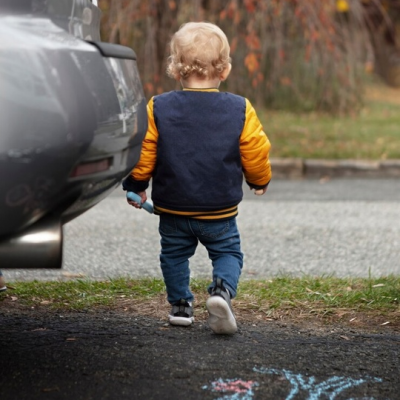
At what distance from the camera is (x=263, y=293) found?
12.0 feet

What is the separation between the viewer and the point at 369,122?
38.8 ft

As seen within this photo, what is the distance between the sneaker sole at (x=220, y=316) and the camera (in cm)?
299

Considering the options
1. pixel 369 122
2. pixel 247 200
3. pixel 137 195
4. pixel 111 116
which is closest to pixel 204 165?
pixel 137 195

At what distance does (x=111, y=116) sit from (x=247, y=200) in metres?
4.63

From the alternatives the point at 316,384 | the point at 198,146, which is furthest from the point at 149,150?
the point at 316,384

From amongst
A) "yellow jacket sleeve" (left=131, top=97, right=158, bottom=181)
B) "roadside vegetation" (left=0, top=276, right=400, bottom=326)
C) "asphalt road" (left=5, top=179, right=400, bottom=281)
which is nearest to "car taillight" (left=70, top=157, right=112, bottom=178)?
"yellow jacket sleeve" (left=131, top=97, right=158, bottom=181)

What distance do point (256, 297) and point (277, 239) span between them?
5.46 feet

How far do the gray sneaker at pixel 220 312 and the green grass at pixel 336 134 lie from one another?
589 cm

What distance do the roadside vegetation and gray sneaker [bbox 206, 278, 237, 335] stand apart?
0.31 meters

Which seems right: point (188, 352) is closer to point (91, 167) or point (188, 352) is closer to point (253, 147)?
point (253, 147)

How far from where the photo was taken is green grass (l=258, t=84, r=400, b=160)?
9008 millimetres

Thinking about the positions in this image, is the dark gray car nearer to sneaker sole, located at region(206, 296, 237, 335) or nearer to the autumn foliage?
sneaker sole, located at region(206, 296, 237, 335)

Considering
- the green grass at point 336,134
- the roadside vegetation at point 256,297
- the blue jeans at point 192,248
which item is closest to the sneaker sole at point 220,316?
the blue jeans at point 192,248

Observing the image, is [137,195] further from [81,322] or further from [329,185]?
[329,185]
